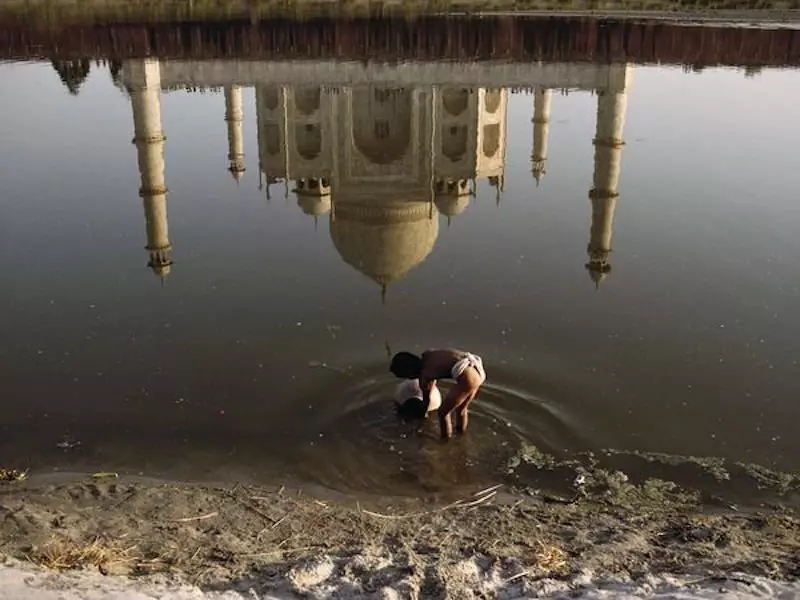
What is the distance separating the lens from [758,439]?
5652mm

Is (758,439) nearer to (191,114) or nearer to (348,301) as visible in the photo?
(348,301)

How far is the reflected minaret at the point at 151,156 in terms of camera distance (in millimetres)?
8844

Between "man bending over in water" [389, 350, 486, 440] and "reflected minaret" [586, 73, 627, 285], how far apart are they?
3132 millimetres

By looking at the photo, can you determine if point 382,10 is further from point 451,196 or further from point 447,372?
point 447,372

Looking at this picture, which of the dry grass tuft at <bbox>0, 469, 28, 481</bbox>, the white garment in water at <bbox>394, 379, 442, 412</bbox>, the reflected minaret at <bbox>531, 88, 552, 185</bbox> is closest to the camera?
the dry grass tuft at <bbox>0, 469, 28, 481</bbox>

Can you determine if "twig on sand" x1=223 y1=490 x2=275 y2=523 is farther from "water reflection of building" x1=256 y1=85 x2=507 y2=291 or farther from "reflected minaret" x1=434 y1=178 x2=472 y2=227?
"water reflection of building" x1=256 y1=85 x2=507 y2=291

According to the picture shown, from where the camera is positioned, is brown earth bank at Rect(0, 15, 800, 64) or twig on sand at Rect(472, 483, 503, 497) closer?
twig on sand at Rect(472, 483, 503, 497)

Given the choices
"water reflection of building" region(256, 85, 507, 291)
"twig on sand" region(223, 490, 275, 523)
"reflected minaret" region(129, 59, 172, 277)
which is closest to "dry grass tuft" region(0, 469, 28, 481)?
"twig on sand" region(223, 490, 275, 523)

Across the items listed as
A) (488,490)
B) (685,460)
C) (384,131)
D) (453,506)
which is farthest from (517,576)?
(384,131)

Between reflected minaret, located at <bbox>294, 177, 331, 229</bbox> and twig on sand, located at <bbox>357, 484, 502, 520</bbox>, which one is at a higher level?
twig on sand, located at <bbox>357, 484, 502, 520</bbox>

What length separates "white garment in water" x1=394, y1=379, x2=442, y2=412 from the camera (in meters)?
5.82

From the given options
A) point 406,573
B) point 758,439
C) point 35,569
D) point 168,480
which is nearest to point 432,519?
point 406,573

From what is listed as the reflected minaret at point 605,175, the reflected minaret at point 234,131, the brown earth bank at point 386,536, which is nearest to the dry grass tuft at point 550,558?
the brown earth bank at point 386,536

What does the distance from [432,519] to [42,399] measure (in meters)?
2.92
